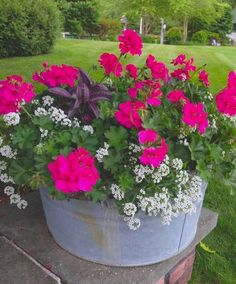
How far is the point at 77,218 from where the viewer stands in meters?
1.51

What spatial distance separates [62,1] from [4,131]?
21071mm

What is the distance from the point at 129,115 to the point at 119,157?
0.15 metres

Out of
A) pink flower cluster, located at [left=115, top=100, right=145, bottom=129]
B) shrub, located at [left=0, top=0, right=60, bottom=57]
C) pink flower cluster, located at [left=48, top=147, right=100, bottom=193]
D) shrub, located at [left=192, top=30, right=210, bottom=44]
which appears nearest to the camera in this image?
pink flower cluster, located at [left=48, top=147, right=100, bottom=193]

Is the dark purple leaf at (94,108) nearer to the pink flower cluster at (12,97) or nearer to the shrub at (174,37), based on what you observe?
the pink flower cluster at (12,97)

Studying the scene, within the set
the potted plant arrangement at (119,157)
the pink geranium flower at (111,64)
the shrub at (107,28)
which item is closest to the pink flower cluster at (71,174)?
the potted plant arrangement at (119,157)

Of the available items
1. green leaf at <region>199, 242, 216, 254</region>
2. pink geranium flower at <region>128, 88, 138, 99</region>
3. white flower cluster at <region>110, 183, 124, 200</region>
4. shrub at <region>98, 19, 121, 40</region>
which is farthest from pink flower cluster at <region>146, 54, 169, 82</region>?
shrub at <region>98, 19, 121, 40</region>

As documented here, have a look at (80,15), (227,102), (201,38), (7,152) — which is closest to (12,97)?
(7,152)

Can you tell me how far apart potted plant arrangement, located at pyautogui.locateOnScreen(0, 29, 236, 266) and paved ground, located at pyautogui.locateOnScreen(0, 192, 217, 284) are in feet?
0.13

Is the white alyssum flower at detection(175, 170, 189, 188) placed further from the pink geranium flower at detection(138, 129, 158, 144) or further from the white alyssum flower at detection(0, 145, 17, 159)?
the white alyssum flower at detection(0, 145, 17, 159)

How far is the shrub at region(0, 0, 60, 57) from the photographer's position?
741cm

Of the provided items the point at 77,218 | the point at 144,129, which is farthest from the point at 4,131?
the point at 144,129

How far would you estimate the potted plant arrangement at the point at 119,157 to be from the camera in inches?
54.1

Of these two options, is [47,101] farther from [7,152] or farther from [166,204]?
[166,204]

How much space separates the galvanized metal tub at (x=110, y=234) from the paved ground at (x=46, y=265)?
33mm
